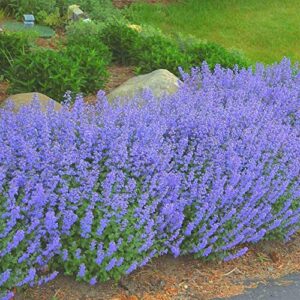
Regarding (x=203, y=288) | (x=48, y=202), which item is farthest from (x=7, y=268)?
(x=203, y=288)

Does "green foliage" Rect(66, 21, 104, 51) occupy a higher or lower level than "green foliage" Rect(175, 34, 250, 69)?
lower

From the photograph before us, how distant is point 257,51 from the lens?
949 cm

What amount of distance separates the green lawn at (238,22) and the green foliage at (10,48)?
3351 mm

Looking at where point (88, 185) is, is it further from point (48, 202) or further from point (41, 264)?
point (41, 264)

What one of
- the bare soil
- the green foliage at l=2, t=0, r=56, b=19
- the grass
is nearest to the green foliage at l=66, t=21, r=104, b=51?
the grass

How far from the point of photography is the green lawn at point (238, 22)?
9.70 meters

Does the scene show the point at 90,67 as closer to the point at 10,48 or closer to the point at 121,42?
the point at 10,48

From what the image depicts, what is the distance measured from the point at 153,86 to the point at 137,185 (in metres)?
1.80

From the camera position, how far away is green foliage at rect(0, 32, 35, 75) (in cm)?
645

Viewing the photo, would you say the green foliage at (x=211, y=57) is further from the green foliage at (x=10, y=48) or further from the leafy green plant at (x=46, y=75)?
the green foliage at (x=10, y=48)

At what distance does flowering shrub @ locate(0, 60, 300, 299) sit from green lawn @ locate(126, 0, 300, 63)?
15.6ft

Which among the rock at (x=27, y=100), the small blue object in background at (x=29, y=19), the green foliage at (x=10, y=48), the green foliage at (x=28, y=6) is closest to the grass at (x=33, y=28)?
the small blue object in background at (x=29, y=19)

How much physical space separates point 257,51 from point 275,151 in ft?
17.1

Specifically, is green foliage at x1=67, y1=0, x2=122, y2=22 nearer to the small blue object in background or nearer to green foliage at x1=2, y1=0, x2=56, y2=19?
green foliage at x1=2, y1=0, x2=56, y2=19
